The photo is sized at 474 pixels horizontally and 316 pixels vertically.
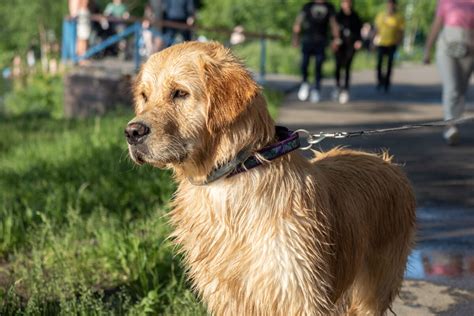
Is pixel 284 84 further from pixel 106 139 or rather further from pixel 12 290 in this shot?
pixel 12 290

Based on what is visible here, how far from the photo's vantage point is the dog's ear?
11.9 feet

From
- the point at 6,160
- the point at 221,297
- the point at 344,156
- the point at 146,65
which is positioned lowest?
the point at 6,160

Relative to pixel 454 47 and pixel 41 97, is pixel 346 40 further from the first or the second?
pixel 41 97

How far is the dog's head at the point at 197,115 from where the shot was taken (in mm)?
3629

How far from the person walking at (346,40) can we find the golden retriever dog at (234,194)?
1330cm

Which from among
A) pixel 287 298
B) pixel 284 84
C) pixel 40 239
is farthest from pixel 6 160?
pixel 284 84

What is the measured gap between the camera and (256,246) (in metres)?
3.62

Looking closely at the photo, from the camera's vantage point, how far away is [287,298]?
11.8 ft

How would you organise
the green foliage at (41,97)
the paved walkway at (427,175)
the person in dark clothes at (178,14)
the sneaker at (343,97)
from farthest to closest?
the green foliage at (41,97), the person in dark clothes at (178,14), the sneaker at (343,97), the paved walkway at (427,175)

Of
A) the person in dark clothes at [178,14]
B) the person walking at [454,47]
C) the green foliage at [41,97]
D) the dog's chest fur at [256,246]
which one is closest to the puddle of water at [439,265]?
the dog's chest fur at [256,246]

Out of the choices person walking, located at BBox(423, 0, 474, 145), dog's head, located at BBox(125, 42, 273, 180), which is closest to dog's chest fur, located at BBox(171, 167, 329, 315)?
dog's head, located at BBox(125, 42, 273, 180)

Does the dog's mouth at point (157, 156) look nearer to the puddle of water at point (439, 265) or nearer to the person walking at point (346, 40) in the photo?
the puddle of water at point (439, 265)

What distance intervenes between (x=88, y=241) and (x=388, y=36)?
48.0 feet

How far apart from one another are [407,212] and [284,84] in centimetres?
1703
